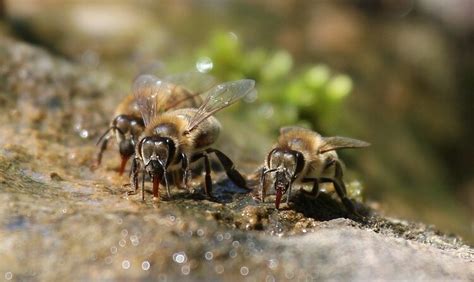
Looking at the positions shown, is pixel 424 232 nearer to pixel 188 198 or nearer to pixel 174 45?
pixel 188 198

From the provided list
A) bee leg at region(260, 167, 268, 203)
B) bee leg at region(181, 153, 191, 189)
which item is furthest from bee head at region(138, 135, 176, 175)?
bee leg at region(260, 167, 268, 203)

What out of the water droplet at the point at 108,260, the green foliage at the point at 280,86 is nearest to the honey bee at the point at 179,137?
the water droplet at the point at 108,260

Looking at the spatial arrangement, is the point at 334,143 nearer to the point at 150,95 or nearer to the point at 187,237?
the point at 150,95

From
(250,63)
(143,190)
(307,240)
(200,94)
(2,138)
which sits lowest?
(307,240)

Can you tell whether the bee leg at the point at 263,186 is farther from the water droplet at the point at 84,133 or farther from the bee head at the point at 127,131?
the water droplet at the point at 84,133

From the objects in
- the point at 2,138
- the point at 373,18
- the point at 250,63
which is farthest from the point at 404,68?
the point at 2,138
